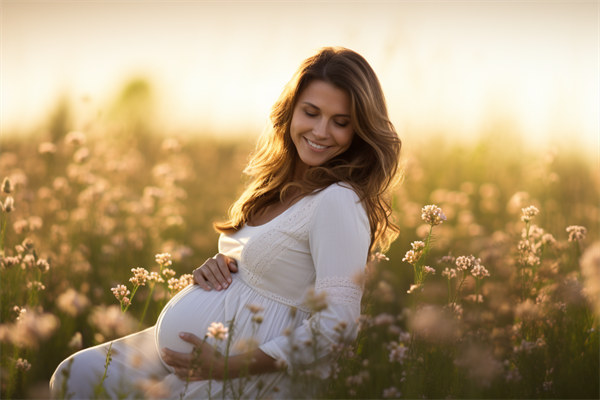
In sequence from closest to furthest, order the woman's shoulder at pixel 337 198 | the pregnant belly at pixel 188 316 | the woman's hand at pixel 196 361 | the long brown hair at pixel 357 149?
the woman's hand at pixel 196 361
the woman's shoulder at pixel 337 198
the pregnant belly at pixel 188 316
the long brown hair at pixel 357 149

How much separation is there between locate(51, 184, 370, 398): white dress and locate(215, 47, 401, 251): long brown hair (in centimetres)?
20

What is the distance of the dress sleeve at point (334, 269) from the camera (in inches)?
82.8

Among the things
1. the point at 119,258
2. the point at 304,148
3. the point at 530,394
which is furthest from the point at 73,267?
the point at 530,394

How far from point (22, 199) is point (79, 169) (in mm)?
508

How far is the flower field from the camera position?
214cm

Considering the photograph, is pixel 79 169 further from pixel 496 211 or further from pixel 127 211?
pixel 496 211

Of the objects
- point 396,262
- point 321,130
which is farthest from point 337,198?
point 396,262

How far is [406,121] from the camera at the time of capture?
17.7 feet

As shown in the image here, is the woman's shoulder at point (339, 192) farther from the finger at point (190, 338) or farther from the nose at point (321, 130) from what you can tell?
the finger at point (190, 338)

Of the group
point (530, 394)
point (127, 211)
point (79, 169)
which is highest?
point (79, 169)

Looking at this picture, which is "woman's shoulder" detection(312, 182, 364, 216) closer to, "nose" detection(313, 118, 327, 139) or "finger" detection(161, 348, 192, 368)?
"nose" detection(313, 118, 327, 139)

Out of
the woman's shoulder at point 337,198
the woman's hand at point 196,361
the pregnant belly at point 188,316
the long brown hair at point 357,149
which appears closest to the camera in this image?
the woman's hand at point 196,361

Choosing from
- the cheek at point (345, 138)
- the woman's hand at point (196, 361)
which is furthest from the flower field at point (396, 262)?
the cheek at point (345, 138)

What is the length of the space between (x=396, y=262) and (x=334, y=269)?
2279 mm
